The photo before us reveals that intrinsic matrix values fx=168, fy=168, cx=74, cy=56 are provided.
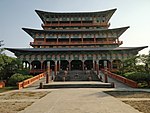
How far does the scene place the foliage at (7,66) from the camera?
2740cm

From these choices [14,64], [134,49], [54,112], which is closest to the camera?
[54,112]

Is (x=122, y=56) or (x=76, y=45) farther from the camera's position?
(x=76, y=45)

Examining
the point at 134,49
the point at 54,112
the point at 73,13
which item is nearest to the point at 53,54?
the point at 73,13

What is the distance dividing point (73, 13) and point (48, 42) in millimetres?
10590

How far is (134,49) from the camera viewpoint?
40312 millimetres

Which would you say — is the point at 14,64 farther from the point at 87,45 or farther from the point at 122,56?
the point at 122,56

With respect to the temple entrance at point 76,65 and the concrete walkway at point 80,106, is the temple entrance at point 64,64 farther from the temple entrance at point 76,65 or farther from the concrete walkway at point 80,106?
the concrete walkway at point 80,106

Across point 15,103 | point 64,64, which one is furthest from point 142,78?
point 64,64

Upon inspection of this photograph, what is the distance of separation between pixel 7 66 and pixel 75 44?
19.7 m

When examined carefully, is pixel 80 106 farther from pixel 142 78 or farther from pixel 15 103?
pixel 142 78

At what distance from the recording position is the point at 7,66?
28250mm

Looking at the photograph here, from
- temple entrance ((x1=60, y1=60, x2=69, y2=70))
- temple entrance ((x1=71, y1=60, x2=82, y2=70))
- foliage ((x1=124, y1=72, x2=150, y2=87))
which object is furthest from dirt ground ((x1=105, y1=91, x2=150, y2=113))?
temple entrance ((x1=71, y1=60, x2=82, y2=70))

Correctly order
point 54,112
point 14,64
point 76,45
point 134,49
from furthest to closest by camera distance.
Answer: point 76,45, point 134,49, point 14,64, point 54,112

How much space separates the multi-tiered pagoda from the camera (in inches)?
1608
